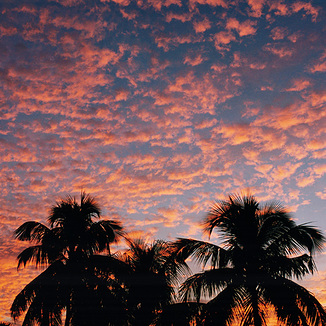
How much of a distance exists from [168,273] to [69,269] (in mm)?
4902

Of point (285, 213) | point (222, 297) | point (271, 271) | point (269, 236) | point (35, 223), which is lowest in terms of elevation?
point (222, 297)

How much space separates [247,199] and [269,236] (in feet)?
5.63

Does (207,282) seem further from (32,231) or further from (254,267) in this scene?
(32,231)

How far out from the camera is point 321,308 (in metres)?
11.1

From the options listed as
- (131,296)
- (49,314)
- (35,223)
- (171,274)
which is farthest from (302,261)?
(35,223)

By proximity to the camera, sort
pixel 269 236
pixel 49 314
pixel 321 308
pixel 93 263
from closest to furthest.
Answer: pixel 321 308, pixel 269 236, pixel 49 314, pixel 93 263

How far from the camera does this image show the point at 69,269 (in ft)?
51.0

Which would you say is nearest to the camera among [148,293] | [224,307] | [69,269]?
[224,307]

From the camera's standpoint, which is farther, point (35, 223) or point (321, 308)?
point (35, 223)

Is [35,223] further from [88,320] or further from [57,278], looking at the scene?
[88,320]

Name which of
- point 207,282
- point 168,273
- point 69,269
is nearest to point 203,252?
point 207,282

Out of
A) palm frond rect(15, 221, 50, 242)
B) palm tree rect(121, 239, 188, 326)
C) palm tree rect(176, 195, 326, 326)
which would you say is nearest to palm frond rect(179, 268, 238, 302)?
palm tree rect(176, 195, 326, 326)

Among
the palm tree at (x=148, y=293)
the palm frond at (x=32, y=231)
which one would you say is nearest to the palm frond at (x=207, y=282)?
the palm tree at (x=148, y=293)

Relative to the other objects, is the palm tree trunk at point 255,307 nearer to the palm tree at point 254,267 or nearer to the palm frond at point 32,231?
the palm tree at point 254,267
